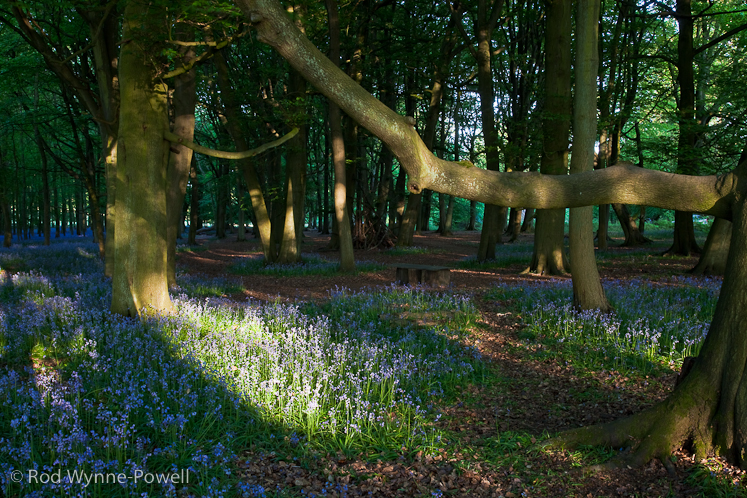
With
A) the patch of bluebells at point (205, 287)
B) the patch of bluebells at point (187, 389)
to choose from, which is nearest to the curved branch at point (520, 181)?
the patch of bluebells at point (187, 389)

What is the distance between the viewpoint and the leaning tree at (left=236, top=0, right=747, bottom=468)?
3.30 metres

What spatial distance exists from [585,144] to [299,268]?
30.6 ft

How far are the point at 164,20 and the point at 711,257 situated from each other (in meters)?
13.1

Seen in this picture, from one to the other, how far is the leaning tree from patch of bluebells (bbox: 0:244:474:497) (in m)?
2.04

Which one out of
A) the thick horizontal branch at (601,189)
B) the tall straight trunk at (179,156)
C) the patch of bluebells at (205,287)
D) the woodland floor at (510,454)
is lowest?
the woodland floor at (510,454)

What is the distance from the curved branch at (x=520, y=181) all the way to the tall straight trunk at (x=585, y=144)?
4.79m

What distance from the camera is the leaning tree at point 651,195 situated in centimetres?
330

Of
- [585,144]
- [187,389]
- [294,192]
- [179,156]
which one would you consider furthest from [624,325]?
[294,192]

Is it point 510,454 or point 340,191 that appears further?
point 340,191

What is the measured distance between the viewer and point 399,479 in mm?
3566

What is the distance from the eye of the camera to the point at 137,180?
7.43m

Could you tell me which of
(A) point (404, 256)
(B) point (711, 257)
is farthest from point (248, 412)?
(A) point (404, 256)

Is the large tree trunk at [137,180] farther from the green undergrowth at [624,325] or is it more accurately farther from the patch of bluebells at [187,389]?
the green undergrowth at [624,325]

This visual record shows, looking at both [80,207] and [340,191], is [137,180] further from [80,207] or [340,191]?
[80,207]
